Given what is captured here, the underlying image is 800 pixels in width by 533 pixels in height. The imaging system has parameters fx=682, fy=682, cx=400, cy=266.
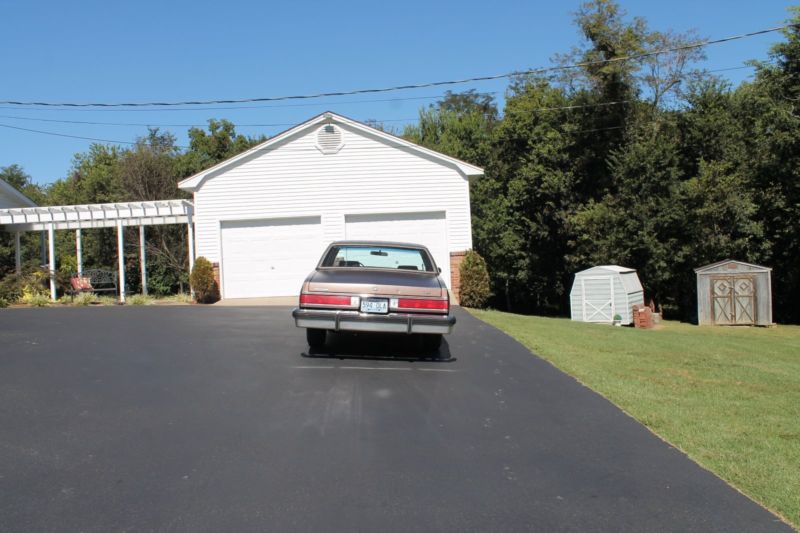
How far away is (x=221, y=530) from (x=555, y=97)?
31228mm

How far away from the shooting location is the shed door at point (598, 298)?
2245cm

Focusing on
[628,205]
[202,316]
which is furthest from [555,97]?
[202,316]

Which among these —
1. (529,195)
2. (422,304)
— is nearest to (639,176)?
(529,195)

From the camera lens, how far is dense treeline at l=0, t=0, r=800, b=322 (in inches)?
975

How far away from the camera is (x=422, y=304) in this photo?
8.66 metres

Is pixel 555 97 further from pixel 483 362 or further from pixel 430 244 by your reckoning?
pixel 483 362

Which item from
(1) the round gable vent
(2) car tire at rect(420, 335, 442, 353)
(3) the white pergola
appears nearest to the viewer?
(2) car tire at rect(420, 335, 442, 353)

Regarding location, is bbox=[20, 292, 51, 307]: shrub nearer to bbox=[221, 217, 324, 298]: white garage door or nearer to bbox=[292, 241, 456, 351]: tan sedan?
bbox=[221, 217, 324, 298]: white garage door

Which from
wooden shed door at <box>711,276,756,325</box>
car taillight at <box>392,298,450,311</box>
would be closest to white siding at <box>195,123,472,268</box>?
wooden shed door at <box>711,276,756,325</box>

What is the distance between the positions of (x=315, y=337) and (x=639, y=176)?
2192 centimetres

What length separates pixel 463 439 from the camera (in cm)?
588

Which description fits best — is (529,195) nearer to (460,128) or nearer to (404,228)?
(460,128)

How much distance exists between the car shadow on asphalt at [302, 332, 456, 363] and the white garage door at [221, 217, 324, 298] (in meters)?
8.35

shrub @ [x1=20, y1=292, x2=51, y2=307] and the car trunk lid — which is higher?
the car trunk lid
